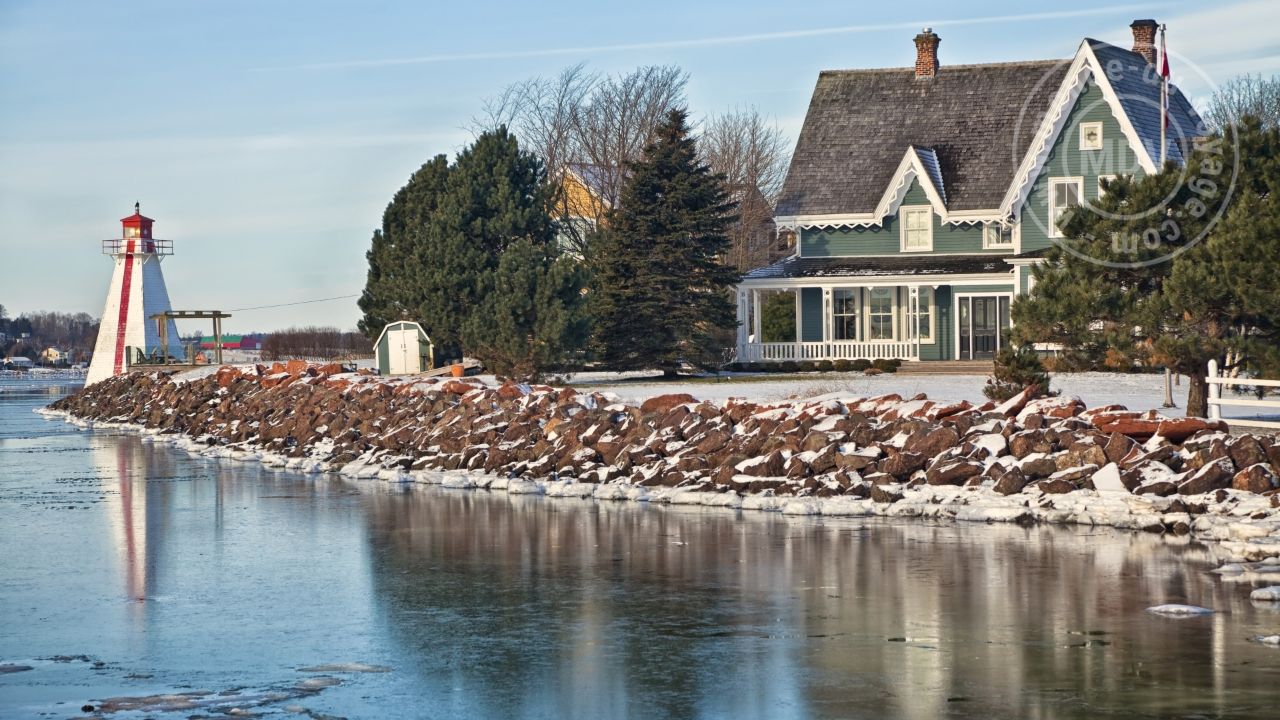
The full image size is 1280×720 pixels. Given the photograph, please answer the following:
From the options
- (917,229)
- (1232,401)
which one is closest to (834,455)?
(1232,401)

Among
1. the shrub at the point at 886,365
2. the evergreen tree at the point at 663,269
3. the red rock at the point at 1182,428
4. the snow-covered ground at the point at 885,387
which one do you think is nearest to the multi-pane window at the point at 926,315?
the shrub at the point at 886,365

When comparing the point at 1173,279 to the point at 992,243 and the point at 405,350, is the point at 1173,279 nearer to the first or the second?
the point at 992,243

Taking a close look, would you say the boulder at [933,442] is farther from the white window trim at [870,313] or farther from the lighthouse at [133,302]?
the lighthouse at [133,302]

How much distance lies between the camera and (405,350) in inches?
1711

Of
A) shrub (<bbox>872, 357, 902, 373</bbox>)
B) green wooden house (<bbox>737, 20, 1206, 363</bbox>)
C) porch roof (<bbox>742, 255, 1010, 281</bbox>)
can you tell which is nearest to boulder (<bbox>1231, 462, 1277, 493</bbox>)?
shrub (<bbox>872, 357, 902, 373</bbox>)

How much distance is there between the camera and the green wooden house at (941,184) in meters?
40.5

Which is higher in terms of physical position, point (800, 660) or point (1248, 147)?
point (1248, 147)

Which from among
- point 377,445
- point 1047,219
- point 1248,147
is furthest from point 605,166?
point 1248,147

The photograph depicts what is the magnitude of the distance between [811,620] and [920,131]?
36.5 m

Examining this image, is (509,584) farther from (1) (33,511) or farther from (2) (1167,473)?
(1) (33,511)

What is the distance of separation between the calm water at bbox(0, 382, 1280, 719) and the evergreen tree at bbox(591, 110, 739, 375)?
21793 millimetres

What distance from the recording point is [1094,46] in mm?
40062

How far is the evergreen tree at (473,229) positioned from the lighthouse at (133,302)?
28106 millimetres

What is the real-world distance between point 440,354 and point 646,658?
113ft
